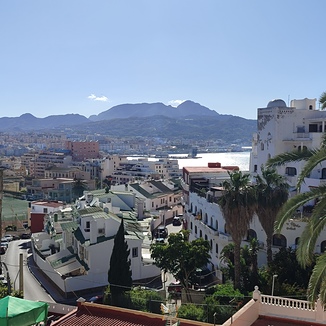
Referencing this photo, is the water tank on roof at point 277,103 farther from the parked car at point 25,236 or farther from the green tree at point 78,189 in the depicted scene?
the green tree at point 78,189

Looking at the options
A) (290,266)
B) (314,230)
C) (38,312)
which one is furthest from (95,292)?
(314,230)

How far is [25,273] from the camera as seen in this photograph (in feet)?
Result: 118

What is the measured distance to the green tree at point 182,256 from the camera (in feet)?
80.8

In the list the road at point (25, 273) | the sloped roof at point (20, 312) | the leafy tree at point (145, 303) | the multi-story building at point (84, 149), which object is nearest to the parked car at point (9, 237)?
the road at point (25, 273)

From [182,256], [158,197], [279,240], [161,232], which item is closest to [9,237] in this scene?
[161,232]

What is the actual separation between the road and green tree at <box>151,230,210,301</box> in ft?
31.6

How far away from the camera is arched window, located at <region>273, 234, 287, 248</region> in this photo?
81.7 ft

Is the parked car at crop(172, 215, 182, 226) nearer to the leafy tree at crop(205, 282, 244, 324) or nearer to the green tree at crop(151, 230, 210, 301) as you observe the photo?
the green tree at crop(151, 230, 210, 301)

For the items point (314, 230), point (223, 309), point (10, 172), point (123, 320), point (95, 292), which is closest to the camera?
point (314, 230)

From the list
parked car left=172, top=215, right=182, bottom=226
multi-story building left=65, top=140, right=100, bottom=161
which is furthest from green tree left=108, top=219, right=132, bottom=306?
multi-story building left=65, top=140, right=100, bottom=161

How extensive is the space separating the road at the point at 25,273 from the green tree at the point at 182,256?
9646 millimetres

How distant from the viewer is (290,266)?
820 inches

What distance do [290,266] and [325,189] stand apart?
9216 millimetres

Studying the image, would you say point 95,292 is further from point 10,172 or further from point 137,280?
point 10,172
